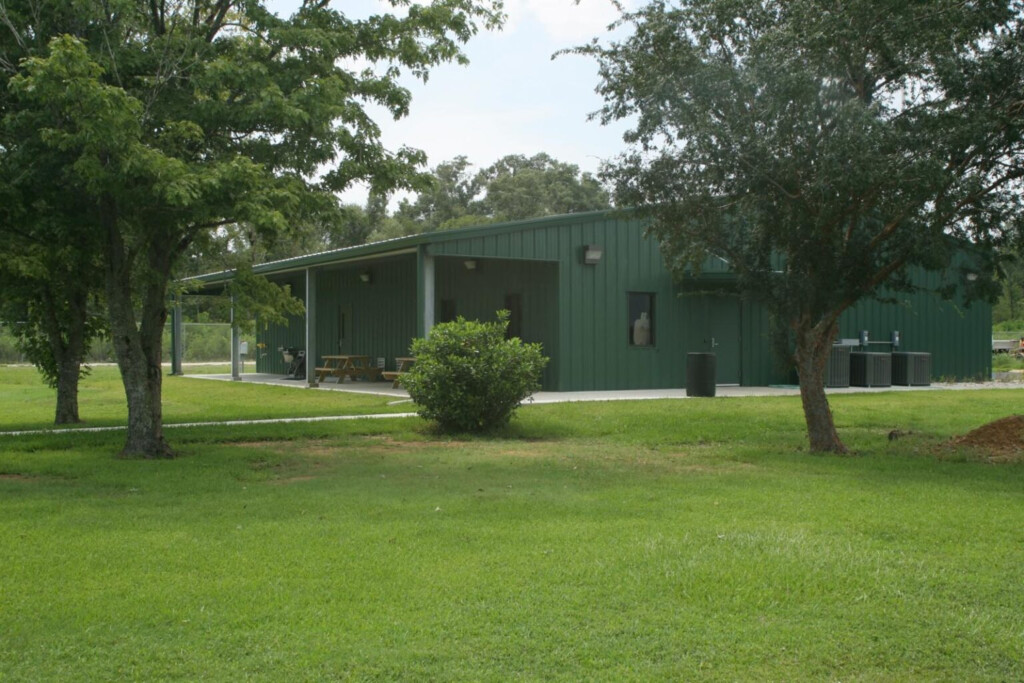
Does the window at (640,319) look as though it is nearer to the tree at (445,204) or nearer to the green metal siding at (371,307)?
the green metal siding at (371,307)

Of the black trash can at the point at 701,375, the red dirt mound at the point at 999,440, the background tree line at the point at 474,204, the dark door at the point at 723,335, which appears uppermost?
the background tree line at the point at 474,204

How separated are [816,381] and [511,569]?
6419mm

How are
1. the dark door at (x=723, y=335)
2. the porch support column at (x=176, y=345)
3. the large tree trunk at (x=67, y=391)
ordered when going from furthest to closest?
the porch support column at (x=176, y=345) < the dark door at (x=723, y=335) < the large tree trunk at (x=67, y=391)

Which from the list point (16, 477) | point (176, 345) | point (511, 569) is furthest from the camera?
point (176, 345)

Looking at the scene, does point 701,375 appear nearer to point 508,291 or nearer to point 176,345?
point 508,291

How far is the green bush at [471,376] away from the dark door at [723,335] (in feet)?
28.1

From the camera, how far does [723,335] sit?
20.6m

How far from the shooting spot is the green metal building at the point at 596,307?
59.1ft

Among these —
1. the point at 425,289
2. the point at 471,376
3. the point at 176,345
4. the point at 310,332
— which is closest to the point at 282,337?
the point at 176,345

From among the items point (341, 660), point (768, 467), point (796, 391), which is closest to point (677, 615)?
point (341, 660)

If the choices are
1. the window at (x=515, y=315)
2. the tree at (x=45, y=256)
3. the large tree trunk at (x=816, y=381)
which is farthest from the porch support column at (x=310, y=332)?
the large tree trunk at (x=816, y=381)

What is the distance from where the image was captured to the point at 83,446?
11.1 meters

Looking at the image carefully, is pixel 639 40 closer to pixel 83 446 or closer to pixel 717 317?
pixel 83 446

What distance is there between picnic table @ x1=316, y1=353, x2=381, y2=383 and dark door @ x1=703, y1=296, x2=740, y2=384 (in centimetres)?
801
